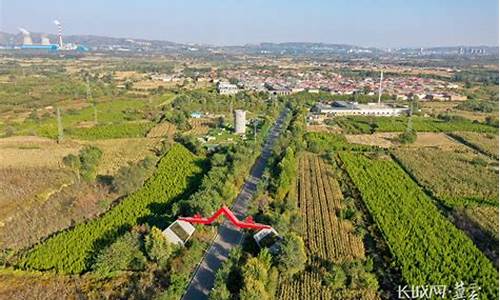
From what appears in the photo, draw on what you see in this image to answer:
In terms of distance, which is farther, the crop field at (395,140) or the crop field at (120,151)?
A: the crop field at (395,140)

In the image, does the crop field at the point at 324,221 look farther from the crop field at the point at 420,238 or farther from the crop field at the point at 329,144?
the crop field at the point at 329,144

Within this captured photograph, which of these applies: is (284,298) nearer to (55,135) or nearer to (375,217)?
(375,217)

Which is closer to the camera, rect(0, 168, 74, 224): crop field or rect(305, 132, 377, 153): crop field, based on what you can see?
rect(0, 168, 74, 224): crop field

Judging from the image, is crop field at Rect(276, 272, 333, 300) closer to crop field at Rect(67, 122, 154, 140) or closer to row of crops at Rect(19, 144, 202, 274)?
row of crops at Rect(19, 144, 202, 274)

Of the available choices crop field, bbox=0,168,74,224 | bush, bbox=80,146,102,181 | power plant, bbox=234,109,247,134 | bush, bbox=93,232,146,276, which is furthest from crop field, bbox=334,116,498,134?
bush, bbox=93,232,146,276

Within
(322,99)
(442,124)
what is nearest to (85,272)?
(442,124)

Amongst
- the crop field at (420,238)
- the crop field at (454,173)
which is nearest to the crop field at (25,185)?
the crop field at (420,238)
